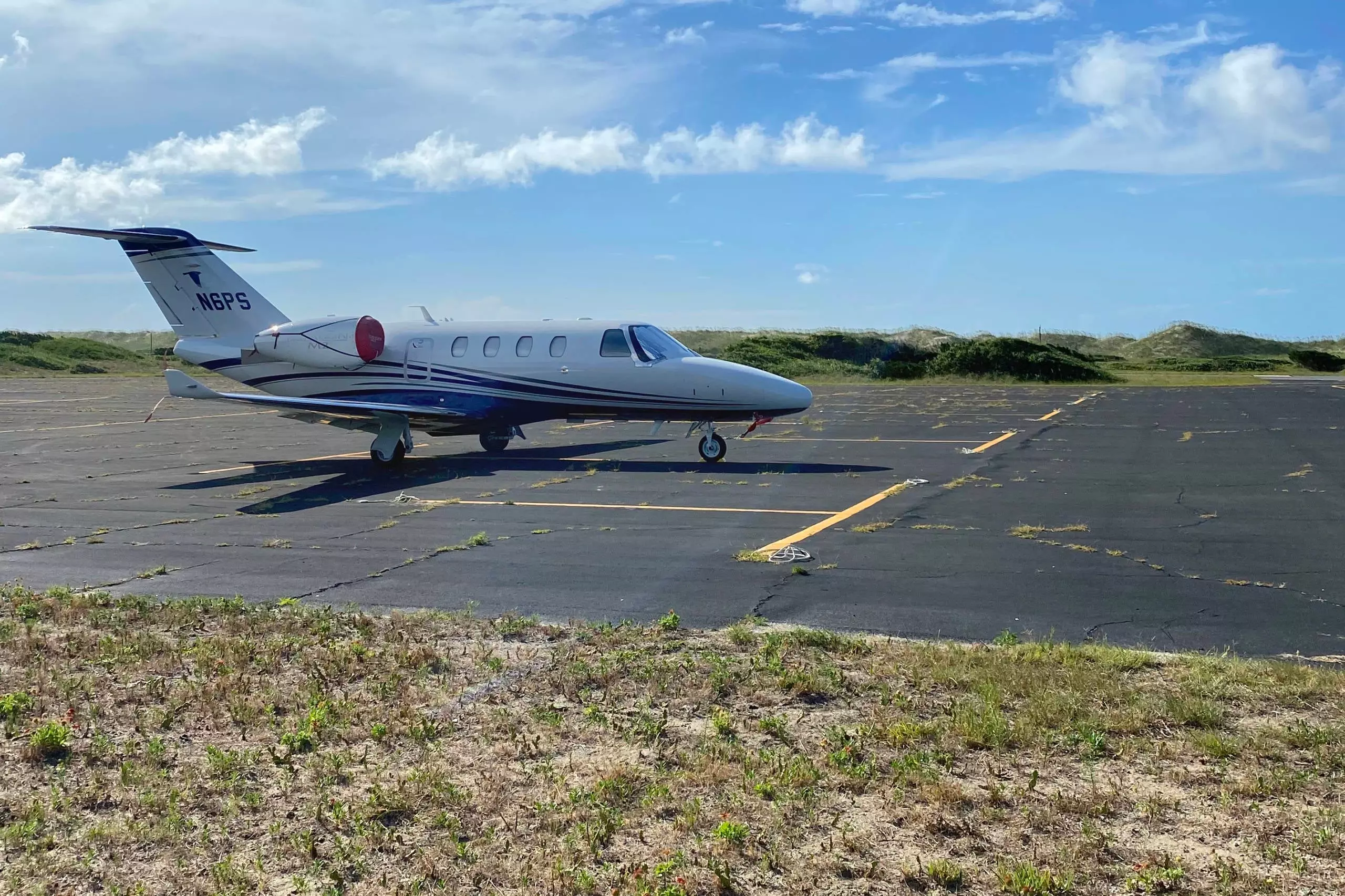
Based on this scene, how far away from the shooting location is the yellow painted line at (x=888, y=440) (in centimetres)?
2466

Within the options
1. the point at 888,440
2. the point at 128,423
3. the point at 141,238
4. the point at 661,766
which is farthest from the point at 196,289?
the point at 661,766

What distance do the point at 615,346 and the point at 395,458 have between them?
475 cm

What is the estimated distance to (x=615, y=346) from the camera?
21.1 meters

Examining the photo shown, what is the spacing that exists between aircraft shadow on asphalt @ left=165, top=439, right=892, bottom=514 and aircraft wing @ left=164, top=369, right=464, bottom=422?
1.02 meters

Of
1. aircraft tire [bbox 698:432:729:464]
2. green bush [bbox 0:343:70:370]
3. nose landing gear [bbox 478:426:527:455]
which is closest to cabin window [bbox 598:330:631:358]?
aircraft tire [bbox 698:432:729:464]

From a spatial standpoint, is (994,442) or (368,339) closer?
(368,339)

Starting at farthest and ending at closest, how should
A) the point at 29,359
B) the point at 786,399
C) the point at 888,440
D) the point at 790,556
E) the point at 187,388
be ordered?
1. the point at 29,359
2. the point at 888,440
3. the point at 786,399
4. the point at 187,388
5. the point at 790,556

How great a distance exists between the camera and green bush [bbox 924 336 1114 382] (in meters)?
66.5

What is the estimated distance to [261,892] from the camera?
14.3 ft

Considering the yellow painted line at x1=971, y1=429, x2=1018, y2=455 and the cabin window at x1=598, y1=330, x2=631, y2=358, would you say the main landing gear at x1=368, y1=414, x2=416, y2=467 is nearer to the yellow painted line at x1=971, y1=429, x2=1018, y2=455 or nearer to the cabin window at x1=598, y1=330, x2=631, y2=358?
the cabin window at x1=598, y1=330, x2=631, y2=358

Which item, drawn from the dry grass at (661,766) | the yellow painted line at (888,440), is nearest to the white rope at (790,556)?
the dry grass at (661,766)

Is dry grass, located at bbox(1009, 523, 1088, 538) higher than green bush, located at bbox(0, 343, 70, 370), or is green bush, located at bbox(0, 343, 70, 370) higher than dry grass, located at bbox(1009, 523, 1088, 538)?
green bush, located at bbox(0, 343, 70, 370)

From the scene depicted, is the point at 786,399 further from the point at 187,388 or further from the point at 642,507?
the point at 187,388

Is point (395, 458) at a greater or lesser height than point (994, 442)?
lesser
